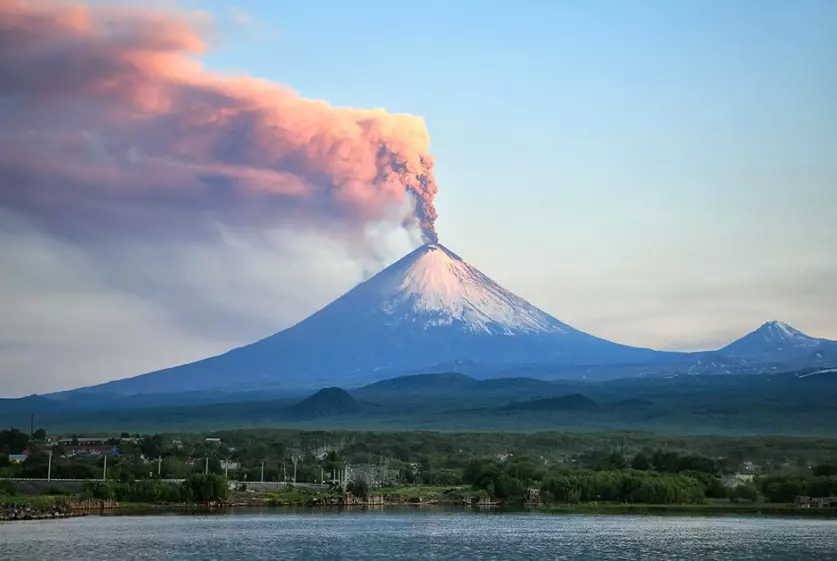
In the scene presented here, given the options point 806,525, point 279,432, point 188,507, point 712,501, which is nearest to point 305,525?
point 188,507

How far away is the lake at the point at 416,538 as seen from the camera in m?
55.1

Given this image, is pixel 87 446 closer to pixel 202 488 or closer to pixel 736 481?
pixel 202 488

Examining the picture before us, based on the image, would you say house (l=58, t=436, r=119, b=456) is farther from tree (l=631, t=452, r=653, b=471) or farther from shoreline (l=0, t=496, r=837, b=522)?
tree (l=631, t=452, r=653, b=471)

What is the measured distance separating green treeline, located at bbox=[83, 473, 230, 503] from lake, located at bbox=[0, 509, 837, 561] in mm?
6550

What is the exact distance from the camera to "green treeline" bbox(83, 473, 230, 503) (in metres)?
89.9

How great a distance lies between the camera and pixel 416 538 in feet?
211

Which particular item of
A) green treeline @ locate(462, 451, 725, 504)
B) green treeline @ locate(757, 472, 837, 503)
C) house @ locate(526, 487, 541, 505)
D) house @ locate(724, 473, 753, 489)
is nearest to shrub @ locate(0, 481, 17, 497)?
green treeline @ locate(462, 451, 725, 504)

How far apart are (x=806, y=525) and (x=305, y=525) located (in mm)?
26327

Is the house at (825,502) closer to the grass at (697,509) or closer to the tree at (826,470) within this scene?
the grass at (697,509)

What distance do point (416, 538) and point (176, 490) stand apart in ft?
102

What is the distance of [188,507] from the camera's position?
298ft

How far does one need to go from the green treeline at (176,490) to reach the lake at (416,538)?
21.5 feet

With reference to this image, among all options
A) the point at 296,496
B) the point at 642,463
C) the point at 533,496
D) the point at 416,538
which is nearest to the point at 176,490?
the point at 296,496

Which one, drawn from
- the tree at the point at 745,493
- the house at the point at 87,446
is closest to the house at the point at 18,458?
the house at the point at 87,446
